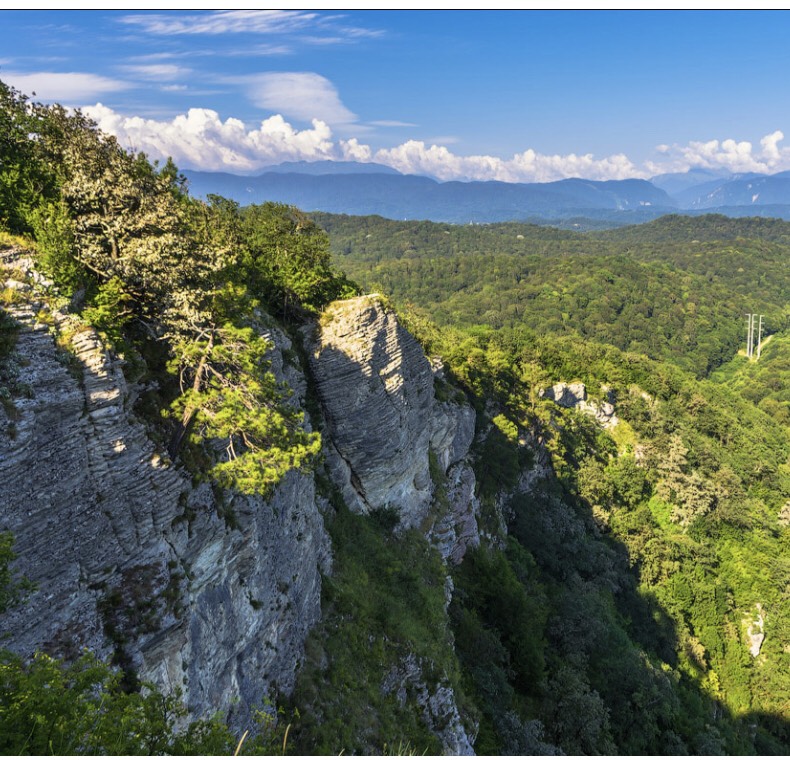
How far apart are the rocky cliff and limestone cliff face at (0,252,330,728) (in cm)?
3

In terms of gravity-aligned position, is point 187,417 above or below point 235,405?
below

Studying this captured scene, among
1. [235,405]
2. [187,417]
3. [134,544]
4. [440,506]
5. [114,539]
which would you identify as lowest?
[440,506]

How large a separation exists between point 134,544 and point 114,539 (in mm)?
489

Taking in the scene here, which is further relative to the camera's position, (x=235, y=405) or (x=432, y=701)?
(x=432, y=701)

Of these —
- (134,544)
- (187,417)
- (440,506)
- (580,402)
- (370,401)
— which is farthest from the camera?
(580,402)

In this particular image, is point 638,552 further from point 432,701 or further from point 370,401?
point 370,401

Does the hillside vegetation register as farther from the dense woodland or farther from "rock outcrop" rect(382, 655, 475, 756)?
"rock outcrop" rect(382, 655, 475, 756)

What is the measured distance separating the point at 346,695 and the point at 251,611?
17.7 ft

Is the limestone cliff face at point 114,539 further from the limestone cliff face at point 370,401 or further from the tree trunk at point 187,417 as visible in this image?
the limestone cliff face at point 370,401

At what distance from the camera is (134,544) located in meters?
11.7

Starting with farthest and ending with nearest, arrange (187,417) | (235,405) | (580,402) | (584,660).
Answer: (580,402) < (584,660) < (235,405) < (187,417)

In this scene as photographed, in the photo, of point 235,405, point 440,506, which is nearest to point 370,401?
point 440,506

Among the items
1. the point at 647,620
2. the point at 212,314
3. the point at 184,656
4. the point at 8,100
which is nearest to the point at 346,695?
the point at 184,656

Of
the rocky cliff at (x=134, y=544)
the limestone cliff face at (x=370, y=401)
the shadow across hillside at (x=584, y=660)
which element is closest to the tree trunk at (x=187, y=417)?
the rocky cliff at (x=134, y=544)
